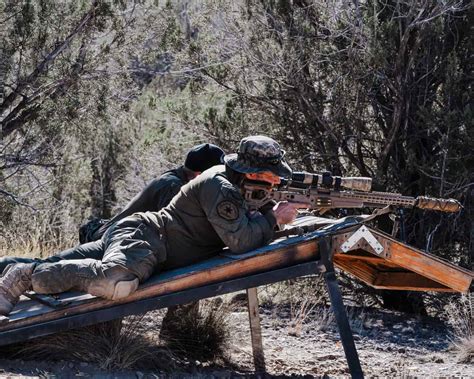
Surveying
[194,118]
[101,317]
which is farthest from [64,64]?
[101,317]

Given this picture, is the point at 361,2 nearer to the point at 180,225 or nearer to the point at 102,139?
the point at 180,225

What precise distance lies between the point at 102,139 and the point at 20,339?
9.31 meters

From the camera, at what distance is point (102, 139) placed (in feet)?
47.9

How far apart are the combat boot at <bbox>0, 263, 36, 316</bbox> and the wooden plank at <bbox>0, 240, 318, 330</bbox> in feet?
1.00

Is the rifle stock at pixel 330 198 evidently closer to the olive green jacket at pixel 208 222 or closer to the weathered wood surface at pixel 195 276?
the olive green jacket at pixel 208 222

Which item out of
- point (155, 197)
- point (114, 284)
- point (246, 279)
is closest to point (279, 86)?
point (155, 197)

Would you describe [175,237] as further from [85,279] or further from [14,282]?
[14,282]

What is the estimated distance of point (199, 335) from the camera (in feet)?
21.6

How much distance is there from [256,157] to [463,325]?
2.97m

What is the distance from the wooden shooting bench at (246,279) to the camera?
5.52m

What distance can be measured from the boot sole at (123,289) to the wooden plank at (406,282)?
2.24 meters

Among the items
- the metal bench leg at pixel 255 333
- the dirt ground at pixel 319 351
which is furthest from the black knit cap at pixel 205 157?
the dirt ground at pixel 319 351

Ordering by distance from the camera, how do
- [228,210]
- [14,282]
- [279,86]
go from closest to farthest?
[228,210], [14,282], [279,86]

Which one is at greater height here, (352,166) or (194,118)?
(194,118)
